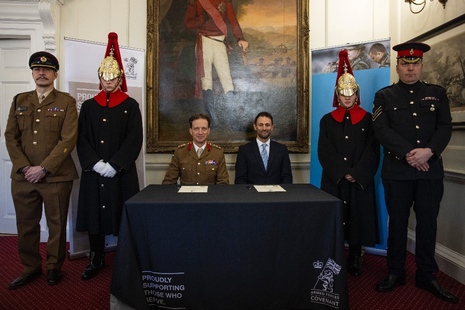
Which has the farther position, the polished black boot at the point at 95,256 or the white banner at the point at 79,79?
the white banner at the point at 79,79

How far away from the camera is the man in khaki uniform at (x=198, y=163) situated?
3484 mm

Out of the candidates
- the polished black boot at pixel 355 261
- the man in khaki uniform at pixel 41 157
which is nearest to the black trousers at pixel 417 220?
the polished black boot at pixel 355 261

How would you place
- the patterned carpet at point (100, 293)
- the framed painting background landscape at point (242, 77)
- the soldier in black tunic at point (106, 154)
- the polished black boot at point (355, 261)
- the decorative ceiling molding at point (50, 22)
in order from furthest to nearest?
the framed painting background landscape at point (242, 77), the decorative ceiling molding at point (50, 22), the polished black boot at point (355, 261), the soldier in black tunic at point (106, 154), the patterned carpet at point (100, 293)

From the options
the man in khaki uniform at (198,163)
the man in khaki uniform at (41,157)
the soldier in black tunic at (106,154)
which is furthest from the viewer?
the man in khaki uniform at (198,163)

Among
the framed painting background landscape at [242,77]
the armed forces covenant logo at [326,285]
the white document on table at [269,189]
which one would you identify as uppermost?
the framed painting background landscape at [242,77]

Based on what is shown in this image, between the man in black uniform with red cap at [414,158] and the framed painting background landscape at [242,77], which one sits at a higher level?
the framed painting background landscape at [242,77]

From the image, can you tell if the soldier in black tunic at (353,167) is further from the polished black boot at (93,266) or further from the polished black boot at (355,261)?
the polished black boot at (93,266)

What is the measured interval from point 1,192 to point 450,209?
510 cm

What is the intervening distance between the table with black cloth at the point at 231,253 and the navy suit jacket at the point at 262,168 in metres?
1.48

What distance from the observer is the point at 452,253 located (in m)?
3.26

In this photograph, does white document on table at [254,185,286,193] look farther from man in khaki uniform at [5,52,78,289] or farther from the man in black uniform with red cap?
man in khaki uniform at [5,52,78,289]

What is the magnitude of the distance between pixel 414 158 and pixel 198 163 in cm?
189

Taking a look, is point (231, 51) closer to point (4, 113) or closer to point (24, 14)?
point (24, 14)

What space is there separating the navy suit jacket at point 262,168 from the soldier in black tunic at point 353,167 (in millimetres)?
501
